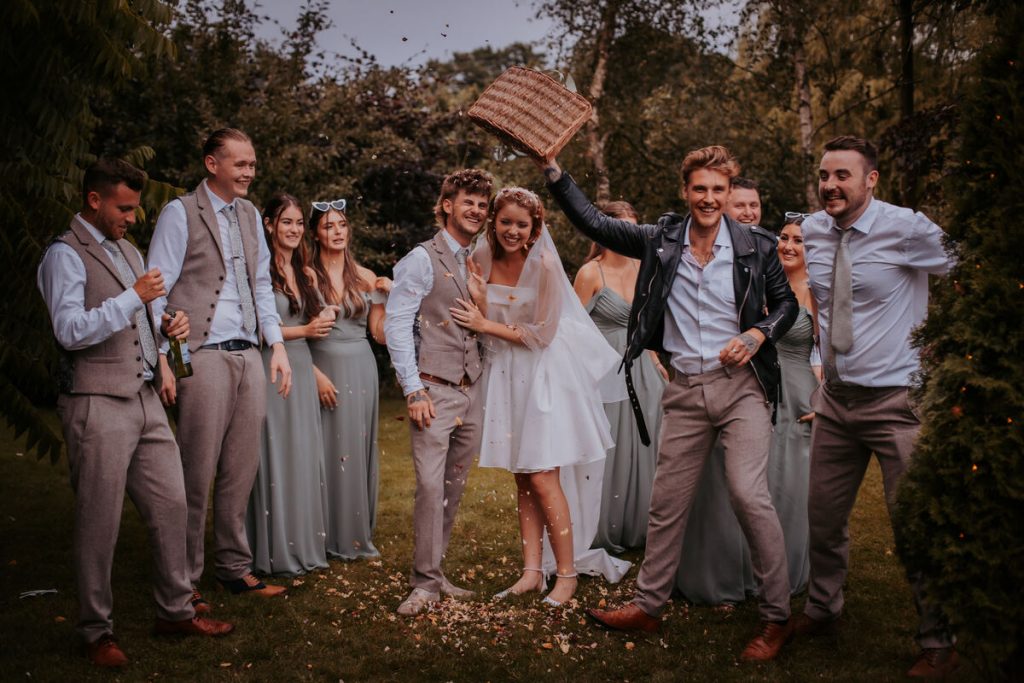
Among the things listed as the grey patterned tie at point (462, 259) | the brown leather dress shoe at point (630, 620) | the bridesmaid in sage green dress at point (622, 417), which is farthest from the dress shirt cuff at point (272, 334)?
the brown leather dress shoe at point (630, 620)

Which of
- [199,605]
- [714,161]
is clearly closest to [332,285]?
[199,605]

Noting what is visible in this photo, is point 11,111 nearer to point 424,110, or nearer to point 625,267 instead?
point 625,267

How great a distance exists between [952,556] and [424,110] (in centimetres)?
1398

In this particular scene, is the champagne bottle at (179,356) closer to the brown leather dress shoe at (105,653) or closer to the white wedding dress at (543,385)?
the brown leather dress shoe at (105,653)

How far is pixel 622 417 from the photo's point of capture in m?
7.19

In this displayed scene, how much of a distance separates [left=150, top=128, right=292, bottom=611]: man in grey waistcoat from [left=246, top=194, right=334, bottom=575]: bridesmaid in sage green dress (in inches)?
17.6

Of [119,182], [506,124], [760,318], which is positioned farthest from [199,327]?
[760,318]

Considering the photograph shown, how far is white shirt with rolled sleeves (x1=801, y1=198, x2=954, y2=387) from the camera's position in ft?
15.4

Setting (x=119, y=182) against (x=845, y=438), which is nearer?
(x=119, y=182)

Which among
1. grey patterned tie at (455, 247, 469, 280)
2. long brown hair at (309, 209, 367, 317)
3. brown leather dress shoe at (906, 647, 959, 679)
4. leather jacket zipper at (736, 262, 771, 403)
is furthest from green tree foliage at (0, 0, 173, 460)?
brown leather dress shoe at (906, 647, 959, 679)

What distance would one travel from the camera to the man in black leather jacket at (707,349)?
4.92 meters

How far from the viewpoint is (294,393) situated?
21.6 ft

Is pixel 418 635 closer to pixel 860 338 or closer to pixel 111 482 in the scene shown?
pixel 111 482

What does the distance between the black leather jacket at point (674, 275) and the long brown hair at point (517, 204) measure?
0.49m
